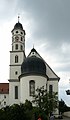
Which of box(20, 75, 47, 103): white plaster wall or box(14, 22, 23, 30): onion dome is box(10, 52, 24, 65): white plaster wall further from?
box(20, 75, 47, 103): white plaster wall

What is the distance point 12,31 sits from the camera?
3679 inches

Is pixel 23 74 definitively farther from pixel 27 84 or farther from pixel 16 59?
pixel 16 59

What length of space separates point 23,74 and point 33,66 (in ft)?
9.69

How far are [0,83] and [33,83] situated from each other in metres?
25.7

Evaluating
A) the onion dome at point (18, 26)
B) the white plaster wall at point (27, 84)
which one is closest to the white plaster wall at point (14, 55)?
the onion dome at point (18, 26)

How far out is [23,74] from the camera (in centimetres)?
8081

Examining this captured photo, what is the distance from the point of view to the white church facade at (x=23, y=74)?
79.9 m

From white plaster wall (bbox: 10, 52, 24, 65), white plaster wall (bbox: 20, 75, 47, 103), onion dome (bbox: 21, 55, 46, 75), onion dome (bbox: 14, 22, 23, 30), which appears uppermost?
onion dome (bbox: 14, 22, 23, 30)

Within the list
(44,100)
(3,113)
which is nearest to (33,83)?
(44,100)

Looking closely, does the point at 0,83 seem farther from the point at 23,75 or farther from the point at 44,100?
the point at 44,100

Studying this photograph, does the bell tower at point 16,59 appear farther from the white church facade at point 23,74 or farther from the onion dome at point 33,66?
the onion dome at point 33,66

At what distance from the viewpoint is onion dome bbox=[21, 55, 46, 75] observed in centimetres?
8046

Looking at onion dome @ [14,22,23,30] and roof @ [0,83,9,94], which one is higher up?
onion dome @ [14,22,23,30]

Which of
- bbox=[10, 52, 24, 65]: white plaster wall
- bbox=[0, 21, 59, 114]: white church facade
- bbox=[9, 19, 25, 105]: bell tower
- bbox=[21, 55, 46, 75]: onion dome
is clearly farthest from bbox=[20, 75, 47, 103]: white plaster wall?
bbox=[10, 52, 24, 65]: white plaster wall
